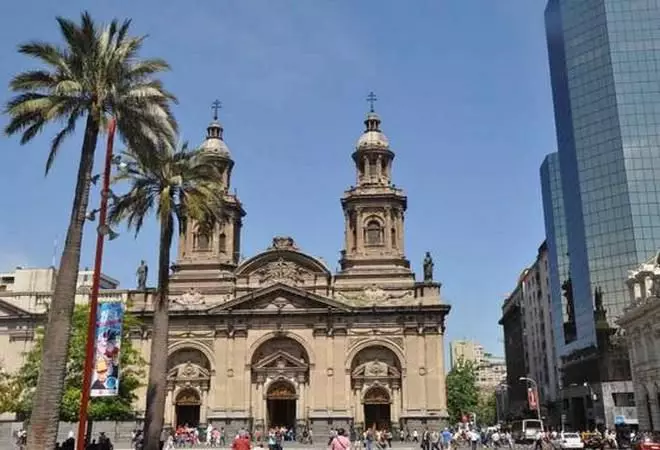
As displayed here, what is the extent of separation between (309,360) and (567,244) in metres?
35.6

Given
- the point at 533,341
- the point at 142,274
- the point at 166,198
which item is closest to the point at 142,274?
the point at 142,274

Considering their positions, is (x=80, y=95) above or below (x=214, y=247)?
below

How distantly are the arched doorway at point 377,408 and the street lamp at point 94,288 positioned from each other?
4323cm

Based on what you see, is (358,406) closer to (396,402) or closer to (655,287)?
(396,402)

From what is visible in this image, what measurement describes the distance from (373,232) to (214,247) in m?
14.6

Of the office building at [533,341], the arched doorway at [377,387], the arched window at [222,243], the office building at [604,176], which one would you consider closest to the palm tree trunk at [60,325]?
the arched doorway at [377,387]

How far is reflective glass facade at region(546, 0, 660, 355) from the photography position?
227ft

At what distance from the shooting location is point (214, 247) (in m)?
65.3

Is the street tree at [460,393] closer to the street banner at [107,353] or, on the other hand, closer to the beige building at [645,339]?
the beige building at [645,339]

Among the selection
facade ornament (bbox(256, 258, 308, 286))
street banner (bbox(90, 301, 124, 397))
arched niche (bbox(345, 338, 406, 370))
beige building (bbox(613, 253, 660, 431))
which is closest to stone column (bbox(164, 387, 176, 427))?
facade ornament (bbox(256, 258, 308, 286))

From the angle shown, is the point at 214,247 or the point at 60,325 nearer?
the point at 60,325

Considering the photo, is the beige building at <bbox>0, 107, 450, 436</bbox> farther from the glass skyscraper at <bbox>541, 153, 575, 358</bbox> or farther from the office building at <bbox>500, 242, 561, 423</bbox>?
the office building at <bbox>500, 242, 561, 423</bbox>

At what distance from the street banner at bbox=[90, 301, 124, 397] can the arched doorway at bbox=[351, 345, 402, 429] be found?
4074 centimetres

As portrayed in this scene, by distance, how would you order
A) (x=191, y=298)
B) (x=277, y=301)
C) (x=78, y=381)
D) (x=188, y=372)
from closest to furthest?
(x=78, y=381)
(x=188, y=372)
(x=277, y=301)
(x=191, y=298)
